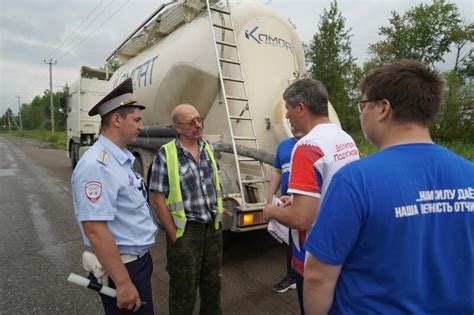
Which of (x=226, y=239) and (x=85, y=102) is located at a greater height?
(x=85, y=102)

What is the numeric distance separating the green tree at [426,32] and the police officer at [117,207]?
2388cm

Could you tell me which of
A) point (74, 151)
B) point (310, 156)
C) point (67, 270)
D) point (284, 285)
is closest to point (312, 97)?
point (310, 156)

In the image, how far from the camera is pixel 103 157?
1.79 metres

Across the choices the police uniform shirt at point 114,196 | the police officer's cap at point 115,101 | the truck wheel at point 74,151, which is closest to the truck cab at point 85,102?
the truck wheel at point 74,151

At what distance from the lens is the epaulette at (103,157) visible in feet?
5.79

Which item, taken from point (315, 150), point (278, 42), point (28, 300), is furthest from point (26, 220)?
point (315, 150)

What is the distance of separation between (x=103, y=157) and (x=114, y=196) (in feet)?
0.71

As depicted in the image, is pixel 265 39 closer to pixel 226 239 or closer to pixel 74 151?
pixel 226 239

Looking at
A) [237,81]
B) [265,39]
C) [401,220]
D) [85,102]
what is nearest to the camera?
[401,220]

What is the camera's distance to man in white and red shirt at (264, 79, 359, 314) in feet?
5.45

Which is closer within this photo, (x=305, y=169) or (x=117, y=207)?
(x=305, y=169)

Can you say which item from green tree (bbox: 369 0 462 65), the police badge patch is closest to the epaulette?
the police badge patch

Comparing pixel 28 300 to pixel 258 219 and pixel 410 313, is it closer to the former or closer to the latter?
pixel 258 219

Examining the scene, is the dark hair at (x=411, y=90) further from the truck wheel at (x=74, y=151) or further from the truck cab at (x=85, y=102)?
the truck wheel at (x=74, y=151)
